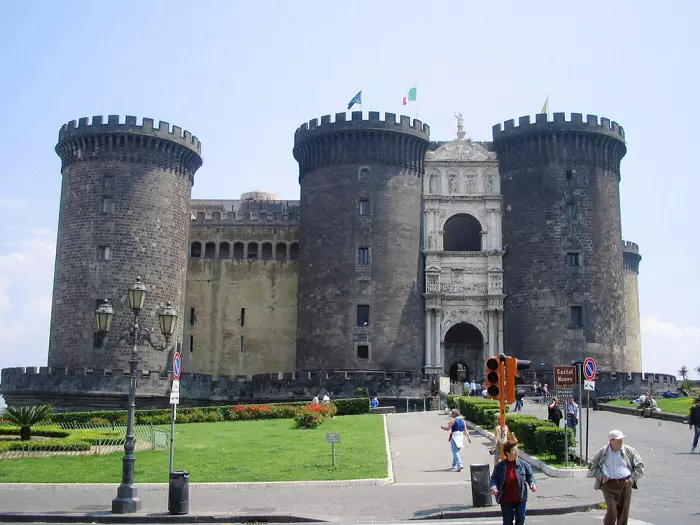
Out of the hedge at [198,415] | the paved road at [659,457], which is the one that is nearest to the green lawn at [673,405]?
the paved road at [659,457]

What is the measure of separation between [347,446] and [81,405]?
81.3 ft

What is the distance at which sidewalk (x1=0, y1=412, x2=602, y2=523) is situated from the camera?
1725 centimetres

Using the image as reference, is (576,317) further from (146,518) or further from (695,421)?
(146,518)

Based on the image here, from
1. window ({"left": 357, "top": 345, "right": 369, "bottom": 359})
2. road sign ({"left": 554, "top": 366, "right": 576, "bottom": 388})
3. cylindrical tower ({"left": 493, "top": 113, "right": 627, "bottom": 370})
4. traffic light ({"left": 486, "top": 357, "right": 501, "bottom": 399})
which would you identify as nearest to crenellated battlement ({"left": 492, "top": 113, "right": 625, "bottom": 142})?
cylindrical tower ({"left": 493, "top": 113, "right": 627, "bottom": 370})

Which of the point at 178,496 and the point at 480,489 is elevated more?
the point at 480,489

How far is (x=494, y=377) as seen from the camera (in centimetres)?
1727

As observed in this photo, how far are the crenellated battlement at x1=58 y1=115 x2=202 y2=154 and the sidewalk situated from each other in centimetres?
3464

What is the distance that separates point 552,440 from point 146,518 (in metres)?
10.9

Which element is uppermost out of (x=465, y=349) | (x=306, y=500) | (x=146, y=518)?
(x=465, y=349)

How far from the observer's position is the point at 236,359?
5725cm

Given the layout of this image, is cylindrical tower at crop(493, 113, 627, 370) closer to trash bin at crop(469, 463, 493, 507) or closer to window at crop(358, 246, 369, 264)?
window at crop(358, 246, 369, 264)

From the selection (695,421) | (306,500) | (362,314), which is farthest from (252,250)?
(306,500)

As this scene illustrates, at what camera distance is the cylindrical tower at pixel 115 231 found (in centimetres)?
5025

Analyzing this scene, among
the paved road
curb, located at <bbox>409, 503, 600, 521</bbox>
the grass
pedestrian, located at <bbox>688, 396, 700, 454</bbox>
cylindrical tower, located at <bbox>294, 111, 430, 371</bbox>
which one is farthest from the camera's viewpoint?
cylindrical tower, located at <bbox>294, 111, 430, 371</bbox>
